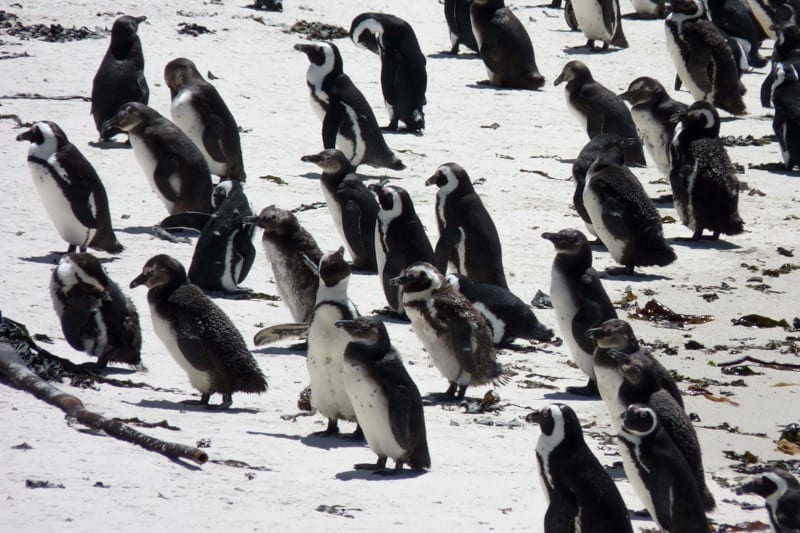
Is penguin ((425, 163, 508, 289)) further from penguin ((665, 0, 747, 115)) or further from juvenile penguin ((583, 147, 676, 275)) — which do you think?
penguin ((665, 0, 747, 115))

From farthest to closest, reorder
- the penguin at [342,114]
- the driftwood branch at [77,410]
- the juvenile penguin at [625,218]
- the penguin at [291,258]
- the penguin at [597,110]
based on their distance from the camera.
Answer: the penguin at [597,110] → the penguin at [342,114] → the juvenile penguin at [625,218] → the penguin at [291,258] → the driftwood branch at [77,410]

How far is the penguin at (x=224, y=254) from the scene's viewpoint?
901 cm

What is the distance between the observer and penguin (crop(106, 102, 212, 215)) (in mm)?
10477

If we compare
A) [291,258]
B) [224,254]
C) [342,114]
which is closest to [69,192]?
[224,254]

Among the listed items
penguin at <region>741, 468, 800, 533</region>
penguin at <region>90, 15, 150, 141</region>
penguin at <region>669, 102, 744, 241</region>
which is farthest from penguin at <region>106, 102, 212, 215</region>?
penguin at <region>741, 468, 800, 533</region>

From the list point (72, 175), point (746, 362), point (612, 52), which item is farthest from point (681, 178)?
point (612, 52)

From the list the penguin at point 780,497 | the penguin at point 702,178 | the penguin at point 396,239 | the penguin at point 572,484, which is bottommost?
Result: the penguin at point 702,178

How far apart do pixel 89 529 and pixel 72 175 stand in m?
5.00

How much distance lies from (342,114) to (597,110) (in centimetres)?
244

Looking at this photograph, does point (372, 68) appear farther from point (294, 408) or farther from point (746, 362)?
point (294, 408)

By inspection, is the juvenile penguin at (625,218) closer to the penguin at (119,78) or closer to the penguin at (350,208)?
the penguin at (350,208)

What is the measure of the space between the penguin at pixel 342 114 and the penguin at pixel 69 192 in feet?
10.1

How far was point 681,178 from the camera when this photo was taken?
11.6 metres

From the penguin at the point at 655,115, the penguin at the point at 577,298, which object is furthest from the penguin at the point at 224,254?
the penguin at the point at 655,115
